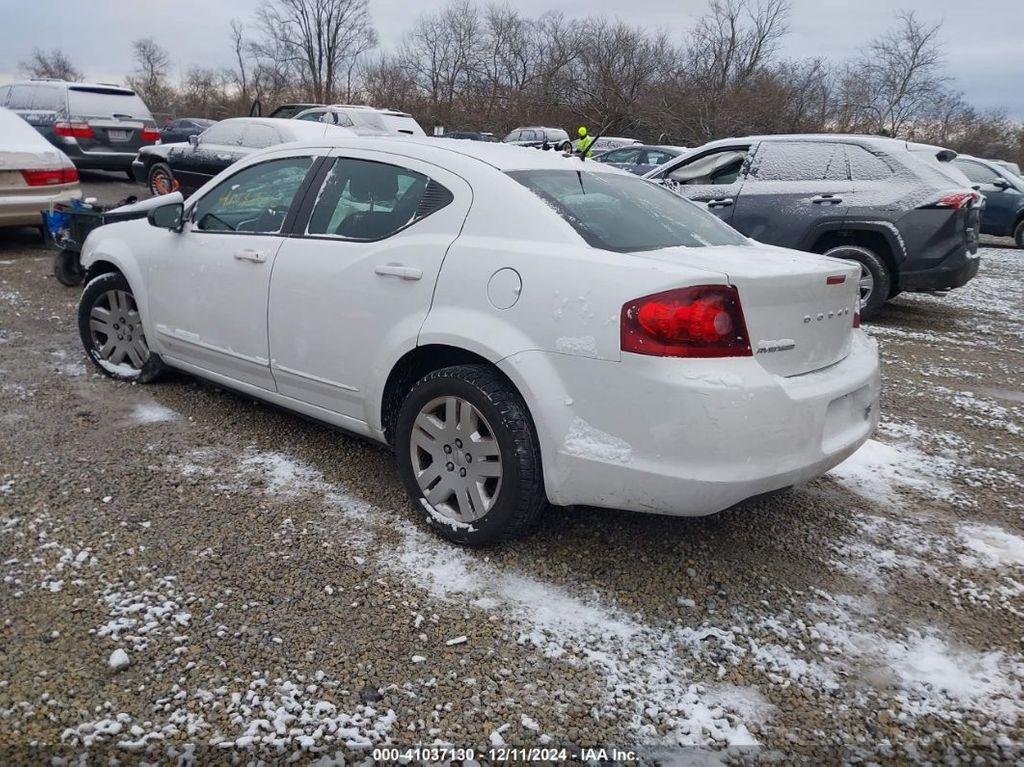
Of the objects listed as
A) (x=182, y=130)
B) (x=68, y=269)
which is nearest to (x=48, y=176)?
(x=68, y=269)

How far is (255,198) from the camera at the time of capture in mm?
3896

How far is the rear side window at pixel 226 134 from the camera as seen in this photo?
10367mm

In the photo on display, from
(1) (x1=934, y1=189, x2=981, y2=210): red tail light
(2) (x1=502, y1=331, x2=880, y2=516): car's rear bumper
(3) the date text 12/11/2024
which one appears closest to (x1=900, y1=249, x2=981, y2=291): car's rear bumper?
(1) (x1=934, y1=189, x2=981, y2=210): red tail light

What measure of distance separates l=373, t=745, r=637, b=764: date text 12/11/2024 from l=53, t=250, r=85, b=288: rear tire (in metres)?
6.63

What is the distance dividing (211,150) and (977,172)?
46.0 feet

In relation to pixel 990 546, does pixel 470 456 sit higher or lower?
higher

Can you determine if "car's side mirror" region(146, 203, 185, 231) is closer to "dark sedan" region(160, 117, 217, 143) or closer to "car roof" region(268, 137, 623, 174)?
"car roof" region(268, 137, 623, 174)

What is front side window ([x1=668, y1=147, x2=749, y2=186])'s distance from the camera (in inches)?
312

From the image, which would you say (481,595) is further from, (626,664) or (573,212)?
(573,212)

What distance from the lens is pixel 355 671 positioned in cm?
227

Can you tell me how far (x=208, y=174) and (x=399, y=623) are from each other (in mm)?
9943

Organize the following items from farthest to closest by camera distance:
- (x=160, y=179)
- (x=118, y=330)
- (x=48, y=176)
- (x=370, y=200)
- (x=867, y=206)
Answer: (x=160, y=179)
(x=48, y=176)
(x=867, y=206)
(x=118, y=330)
(x=370, y=200)

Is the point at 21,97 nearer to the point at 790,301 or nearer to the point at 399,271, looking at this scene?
the point at 399,271

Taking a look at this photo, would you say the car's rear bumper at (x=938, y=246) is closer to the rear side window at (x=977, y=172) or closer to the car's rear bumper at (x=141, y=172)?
the rear side window at (x=977, y=172)
